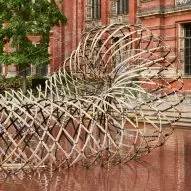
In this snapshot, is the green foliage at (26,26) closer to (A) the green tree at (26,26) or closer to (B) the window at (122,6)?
(A) the green tree at (26,26)

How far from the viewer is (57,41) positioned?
41.4 meters

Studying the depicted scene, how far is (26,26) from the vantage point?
31344 millimetres

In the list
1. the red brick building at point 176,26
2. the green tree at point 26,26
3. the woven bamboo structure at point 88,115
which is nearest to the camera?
the woven bamboo structure at point 88,115

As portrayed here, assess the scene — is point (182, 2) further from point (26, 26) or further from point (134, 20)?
point (26, 26)

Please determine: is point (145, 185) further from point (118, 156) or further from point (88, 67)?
point (88, 67)

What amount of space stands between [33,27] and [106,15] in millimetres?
6914

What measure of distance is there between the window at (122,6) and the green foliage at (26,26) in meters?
4.96

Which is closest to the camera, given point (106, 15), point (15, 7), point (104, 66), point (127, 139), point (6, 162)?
point (6, 162)

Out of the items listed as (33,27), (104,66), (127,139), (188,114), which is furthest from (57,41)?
(104,66)

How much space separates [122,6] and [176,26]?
9.35 meters

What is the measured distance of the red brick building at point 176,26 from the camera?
1049 inches

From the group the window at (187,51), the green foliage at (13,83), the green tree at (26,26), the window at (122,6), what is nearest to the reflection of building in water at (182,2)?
the window at (187,51)

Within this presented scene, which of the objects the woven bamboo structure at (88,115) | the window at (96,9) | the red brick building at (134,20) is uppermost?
the window at (96,9)

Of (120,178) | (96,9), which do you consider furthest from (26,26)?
(120,178)
